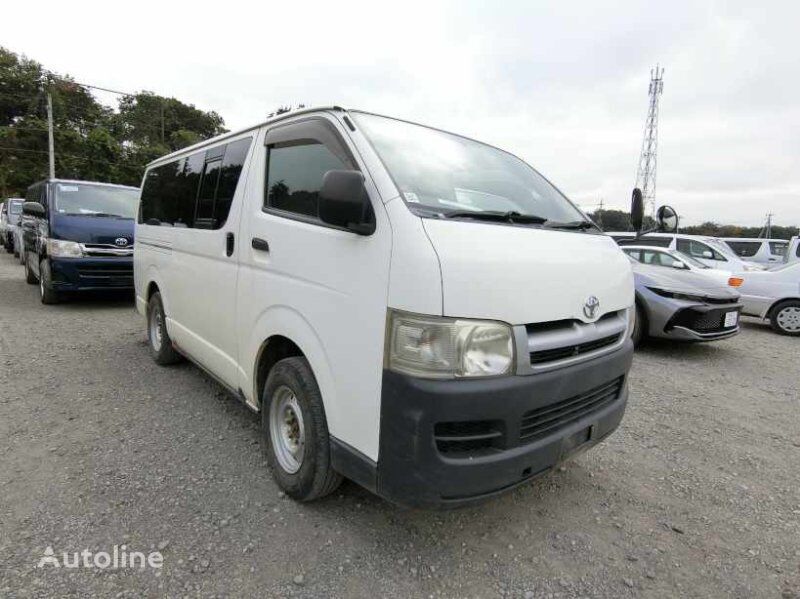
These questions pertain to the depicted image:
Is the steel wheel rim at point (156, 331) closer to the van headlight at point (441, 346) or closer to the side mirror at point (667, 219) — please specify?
the van headlight at point (441, 346)

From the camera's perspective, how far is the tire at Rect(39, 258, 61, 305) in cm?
712

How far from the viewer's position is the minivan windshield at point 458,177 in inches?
85.0

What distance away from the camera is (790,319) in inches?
295

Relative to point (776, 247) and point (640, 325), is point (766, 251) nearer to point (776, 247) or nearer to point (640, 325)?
point (776, 247)

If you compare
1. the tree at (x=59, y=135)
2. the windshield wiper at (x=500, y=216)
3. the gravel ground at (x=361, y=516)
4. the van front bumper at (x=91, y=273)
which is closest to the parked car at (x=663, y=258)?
the gravel ground at (x=361, y=516)

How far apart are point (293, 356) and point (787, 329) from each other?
8514mm

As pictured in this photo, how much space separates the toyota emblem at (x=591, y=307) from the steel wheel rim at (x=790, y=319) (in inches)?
294

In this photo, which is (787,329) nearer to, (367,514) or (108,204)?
(367,514)

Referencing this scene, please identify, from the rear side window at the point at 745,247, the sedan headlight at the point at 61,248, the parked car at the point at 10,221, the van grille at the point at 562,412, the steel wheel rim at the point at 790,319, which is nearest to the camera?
the van grille at the point at 562,412

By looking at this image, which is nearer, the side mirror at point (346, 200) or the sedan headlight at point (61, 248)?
the side mirror at point (346, 200)

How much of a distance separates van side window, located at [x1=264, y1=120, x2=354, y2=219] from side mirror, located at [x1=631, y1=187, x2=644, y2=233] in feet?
7.30

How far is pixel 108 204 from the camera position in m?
7.70

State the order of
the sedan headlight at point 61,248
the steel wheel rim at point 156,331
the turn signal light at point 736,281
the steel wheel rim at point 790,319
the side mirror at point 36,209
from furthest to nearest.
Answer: the turn signal light at point 736,281
the steel wheel rim at point 790,319
the side mirror at point 36,209
the sedan headlight at point 61,248
the steel wheel rim at point 156,331

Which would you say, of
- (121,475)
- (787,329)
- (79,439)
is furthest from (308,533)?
(787,329)
